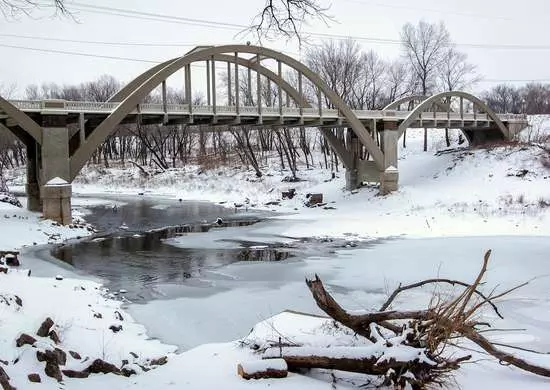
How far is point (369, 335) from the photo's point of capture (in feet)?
22.2

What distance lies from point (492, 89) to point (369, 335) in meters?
112

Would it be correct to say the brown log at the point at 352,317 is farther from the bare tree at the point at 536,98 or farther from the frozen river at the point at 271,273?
the bare tree at the point at 536,98

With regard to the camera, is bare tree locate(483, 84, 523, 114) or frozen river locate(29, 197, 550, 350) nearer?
frozen river locate(29, 197, 550, 350)

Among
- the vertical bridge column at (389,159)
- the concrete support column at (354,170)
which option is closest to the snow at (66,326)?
the vertical bridge column at (389,159)

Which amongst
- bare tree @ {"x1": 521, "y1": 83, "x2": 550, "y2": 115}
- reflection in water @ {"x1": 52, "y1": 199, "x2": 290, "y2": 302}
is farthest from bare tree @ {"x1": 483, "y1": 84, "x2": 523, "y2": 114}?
reflection in water @ {"x1": 52, "y1": 199, "x2": 290, "y2": 302}

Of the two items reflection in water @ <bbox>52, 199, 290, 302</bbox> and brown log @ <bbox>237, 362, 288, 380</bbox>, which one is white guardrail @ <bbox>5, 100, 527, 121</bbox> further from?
brown log @ <bbox>237, 362, 288, 380</bbox>

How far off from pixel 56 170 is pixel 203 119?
1050 centimetres

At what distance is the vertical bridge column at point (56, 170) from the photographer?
91.3ft

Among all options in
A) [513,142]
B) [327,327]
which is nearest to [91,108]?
[327,327]

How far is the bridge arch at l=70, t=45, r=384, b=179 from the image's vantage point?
2983cm

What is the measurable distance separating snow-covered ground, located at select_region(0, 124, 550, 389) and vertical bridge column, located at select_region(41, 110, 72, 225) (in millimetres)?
1241

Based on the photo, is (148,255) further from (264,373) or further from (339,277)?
(264,373)

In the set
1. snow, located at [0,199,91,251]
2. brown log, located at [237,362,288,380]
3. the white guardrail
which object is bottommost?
snow, located at [0,199,91,251]

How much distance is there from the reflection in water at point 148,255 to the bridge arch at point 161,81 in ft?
15.0
